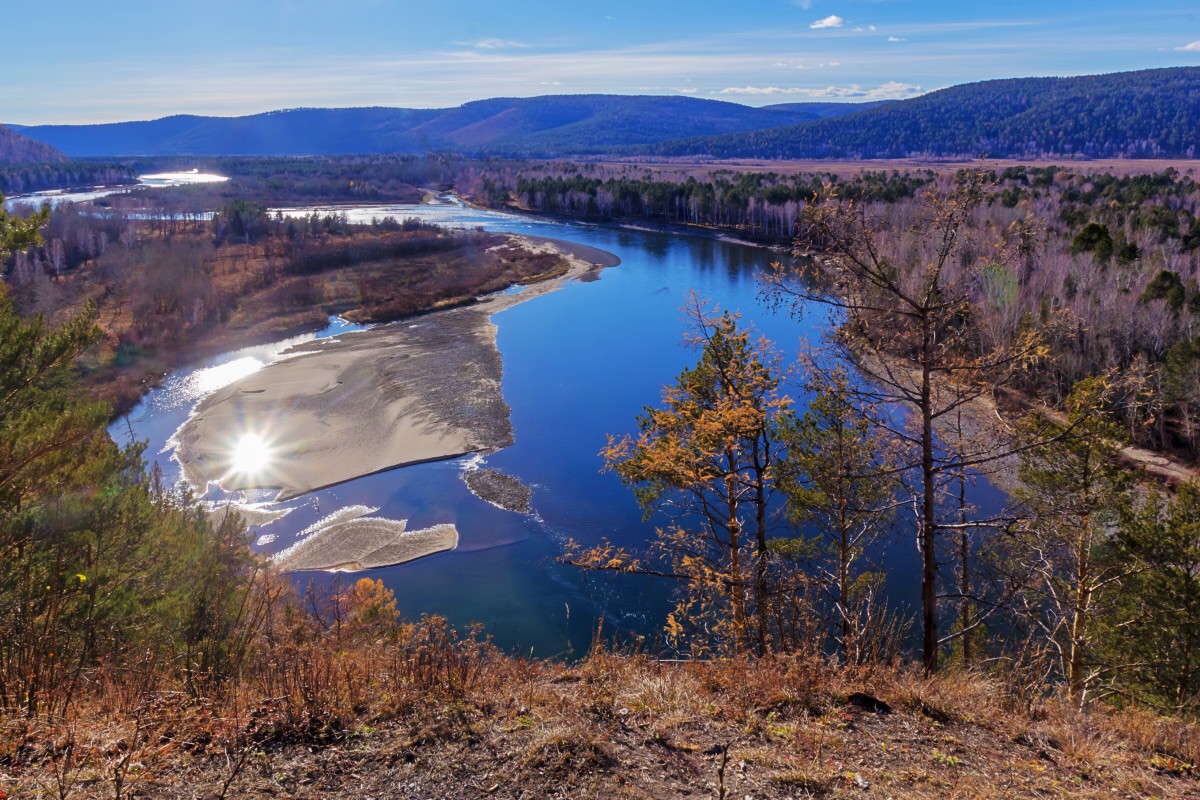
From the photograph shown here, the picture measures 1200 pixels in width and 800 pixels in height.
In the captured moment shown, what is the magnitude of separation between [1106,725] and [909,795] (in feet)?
8.59

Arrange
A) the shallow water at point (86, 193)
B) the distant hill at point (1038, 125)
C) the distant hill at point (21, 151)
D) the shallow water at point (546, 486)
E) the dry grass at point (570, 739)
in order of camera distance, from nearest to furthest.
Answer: the dry grass at point (570, 739)
the shallow water at point (546, 486)
the shallow water at point (86, 193)
the distant hill at point (1038, 125)
the distant hill at point (21, 151)

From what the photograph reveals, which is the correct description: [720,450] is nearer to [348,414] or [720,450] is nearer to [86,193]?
[348,414]

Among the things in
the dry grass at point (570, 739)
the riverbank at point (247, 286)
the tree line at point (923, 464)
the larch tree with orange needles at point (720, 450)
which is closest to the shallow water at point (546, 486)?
the larch tree with orange needles at point (720, 450)

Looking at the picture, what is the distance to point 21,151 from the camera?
186 m

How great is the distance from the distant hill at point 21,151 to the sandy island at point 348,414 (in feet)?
647

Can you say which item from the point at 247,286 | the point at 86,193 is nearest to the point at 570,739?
the point at 247,286

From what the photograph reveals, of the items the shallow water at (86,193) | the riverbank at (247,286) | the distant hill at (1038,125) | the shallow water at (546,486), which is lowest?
the shallow water at (546,486)

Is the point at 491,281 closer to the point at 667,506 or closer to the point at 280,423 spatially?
the point at 280,423

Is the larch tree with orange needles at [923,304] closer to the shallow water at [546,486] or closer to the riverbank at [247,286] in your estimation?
the shallow water at [546,486]

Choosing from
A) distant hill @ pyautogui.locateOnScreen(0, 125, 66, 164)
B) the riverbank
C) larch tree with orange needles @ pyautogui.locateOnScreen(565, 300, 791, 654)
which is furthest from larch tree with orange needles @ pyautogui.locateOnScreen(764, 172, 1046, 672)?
distant hill @ pyautogui.locateOnScreen(0, 125, 66, 164)

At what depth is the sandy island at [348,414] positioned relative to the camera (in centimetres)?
2223

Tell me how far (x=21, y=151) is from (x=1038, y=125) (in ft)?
783

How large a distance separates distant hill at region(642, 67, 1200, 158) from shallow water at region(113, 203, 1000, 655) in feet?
422

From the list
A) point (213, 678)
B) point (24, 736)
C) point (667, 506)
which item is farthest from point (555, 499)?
point (24, 736)
